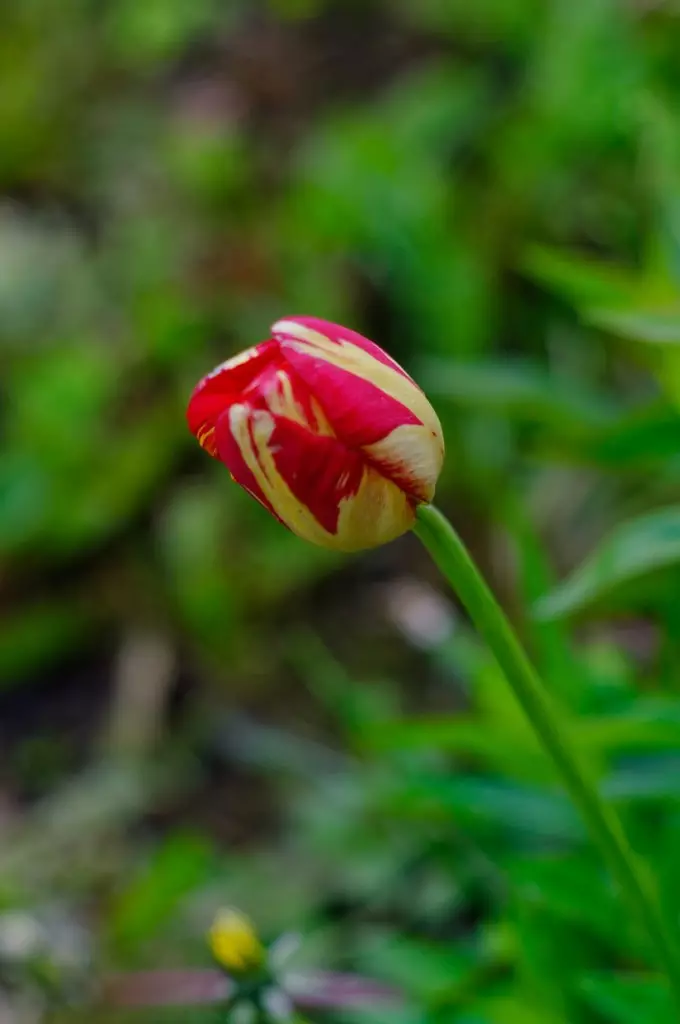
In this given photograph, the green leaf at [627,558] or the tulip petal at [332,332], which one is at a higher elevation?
the tulip petal at [332,332]

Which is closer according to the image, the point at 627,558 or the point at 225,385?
the point at 225,385

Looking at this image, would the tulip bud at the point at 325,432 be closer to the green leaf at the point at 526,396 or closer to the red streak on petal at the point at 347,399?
the red streak on petal at the point at 347,399

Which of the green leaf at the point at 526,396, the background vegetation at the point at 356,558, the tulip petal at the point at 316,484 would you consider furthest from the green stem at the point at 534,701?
the green leaf at the point at 526,396

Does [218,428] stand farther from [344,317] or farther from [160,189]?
[160,189]

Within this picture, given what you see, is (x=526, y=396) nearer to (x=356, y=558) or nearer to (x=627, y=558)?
(x=627, y=558)

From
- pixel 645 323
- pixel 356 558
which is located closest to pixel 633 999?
pixel 645 323

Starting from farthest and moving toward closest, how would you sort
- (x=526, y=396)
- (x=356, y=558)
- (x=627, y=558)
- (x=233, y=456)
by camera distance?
(x=356, y=558) → (x=526, y=396) → (x=627, y=558) → (x=233, y=456)
